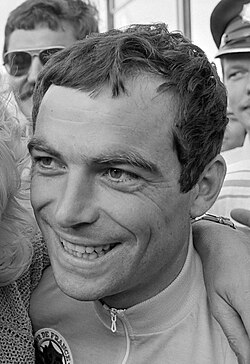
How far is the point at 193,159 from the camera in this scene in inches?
73.0

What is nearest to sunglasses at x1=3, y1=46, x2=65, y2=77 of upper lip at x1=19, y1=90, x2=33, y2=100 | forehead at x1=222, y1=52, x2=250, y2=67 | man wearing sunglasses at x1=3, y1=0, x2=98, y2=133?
man wearing sunglasses at x1=3, y1=0, x2=98, y2=133

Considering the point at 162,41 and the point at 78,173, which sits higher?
the point at 162,41

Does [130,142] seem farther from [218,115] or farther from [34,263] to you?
[34,263]

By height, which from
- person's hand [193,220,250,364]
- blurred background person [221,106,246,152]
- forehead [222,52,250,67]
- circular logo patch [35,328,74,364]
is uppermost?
forehead [222,52,250,67]

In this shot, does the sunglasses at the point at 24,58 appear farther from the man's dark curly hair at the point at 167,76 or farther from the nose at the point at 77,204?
the nose at the point at 77,204

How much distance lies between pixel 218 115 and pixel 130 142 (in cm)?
36

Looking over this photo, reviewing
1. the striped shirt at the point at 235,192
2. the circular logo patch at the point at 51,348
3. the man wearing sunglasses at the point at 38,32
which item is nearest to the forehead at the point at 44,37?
the man wearing sunglasses at the point at 38,32

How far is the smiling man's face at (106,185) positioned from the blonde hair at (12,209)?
10cm

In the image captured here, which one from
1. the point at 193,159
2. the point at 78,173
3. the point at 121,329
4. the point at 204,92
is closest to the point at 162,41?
the point at 204,92

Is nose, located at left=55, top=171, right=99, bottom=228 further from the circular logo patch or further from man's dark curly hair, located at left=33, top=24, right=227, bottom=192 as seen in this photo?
the circular logo patch

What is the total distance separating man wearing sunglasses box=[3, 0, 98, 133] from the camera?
3.33 meters

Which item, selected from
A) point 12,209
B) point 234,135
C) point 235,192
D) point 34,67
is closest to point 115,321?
point 12,209

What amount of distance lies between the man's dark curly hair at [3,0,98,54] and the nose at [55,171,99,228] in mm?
1845

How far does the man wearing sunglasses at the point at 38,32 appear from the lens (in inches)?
131
